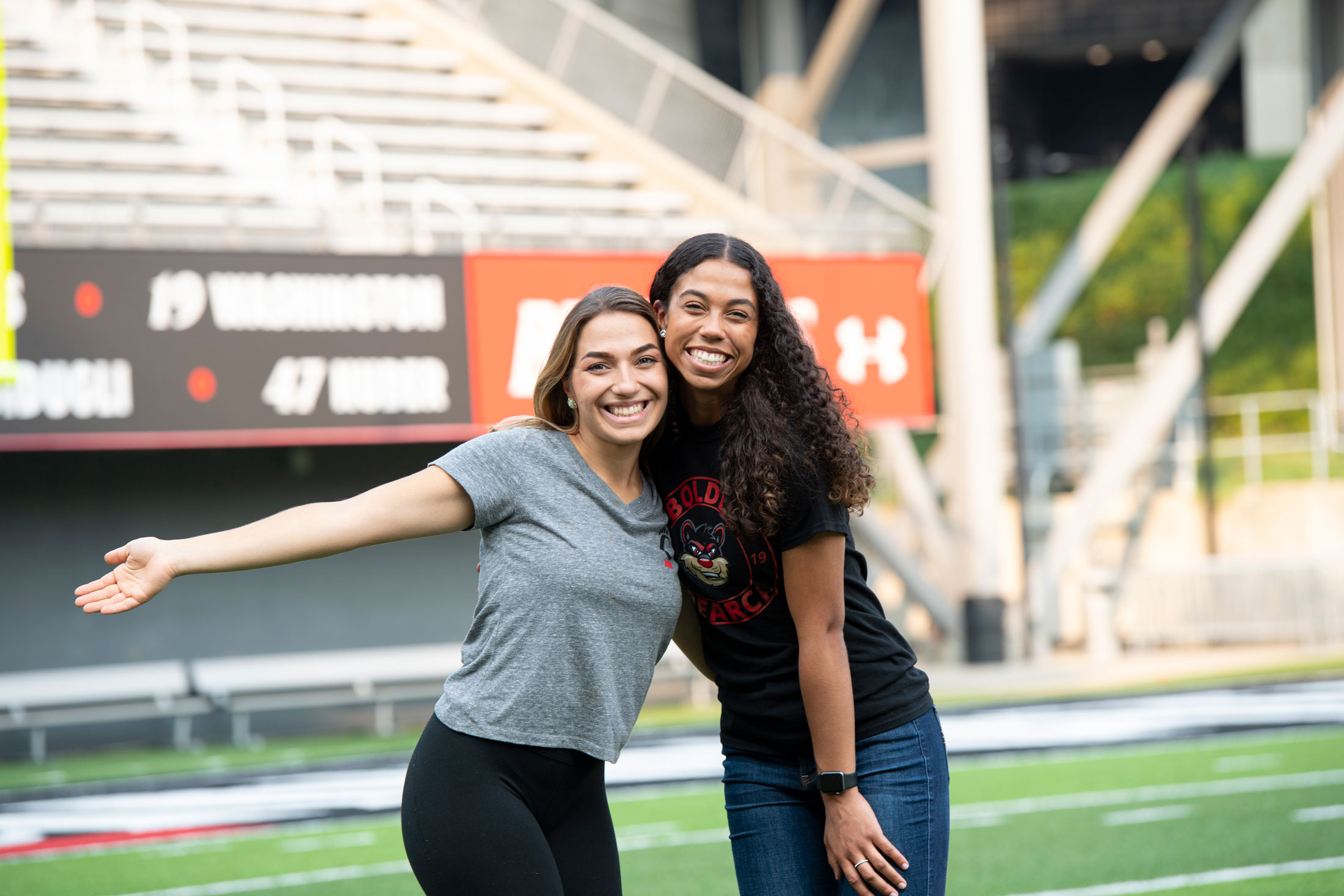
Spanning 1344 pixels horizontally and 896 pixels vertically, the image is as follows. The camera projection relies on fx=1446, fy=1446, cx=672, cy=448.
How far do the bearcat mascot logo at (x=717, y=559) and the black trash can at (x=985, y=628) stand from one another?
1326 cm

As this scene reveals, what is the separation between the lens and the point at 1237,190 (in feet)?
91.7

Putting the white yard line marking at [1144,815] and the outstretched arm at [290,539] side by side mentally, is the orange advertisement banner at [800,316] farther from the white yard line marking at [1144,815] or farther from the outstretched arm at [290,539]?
the outstretched arm at [290,539]

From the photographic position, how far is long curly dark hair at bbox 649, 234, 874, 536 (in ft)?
8.64

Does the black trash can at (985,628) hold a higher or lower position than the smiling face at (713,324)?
lower

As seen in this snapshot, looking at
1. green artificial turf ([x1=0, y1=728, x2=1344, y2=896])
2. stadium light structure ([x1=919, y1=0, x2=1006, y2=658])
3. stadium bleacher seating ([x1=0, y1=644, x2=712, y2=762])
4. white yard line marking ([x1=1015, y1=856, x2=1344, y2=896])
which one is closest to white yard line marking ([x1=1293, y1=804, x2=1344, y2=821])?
green artificial turf ([x1=0, y1=728, x2=1344, y2=896])

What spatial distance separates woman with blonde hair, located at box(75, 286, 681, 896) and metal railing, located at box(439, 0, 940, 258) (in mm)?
11520

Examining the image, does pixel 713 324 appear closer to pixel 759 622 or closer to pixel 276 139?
pixel 759 622

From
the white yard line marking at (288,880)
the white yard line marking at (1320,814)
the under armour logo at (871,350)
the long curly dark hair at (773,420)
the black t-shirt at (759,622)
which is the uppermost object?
the under armour logo at (871,350)

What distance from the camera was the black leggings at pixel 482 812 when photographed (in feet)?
8.45

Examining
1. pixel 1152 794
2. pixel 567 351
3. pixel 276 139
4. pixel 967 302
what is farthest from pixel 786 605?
pixel 967 302

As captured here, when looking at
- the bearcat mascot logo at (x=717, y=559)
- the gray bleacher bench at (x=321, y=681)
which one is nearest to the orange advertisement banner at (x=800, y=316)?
the gray bleacher bench at (x=321, y=681)

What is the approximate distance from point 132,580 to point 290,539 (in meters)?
0.29

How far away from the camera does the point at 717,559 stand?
272 cm

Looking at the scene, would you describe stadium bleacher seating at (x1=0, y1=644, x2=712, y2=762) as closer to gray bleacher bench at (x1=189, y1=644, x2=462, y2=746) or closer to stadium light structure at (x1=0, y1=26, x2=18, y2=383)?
gray bleacher bench at (x1=189, y1=644, x2=462, y2=746)
